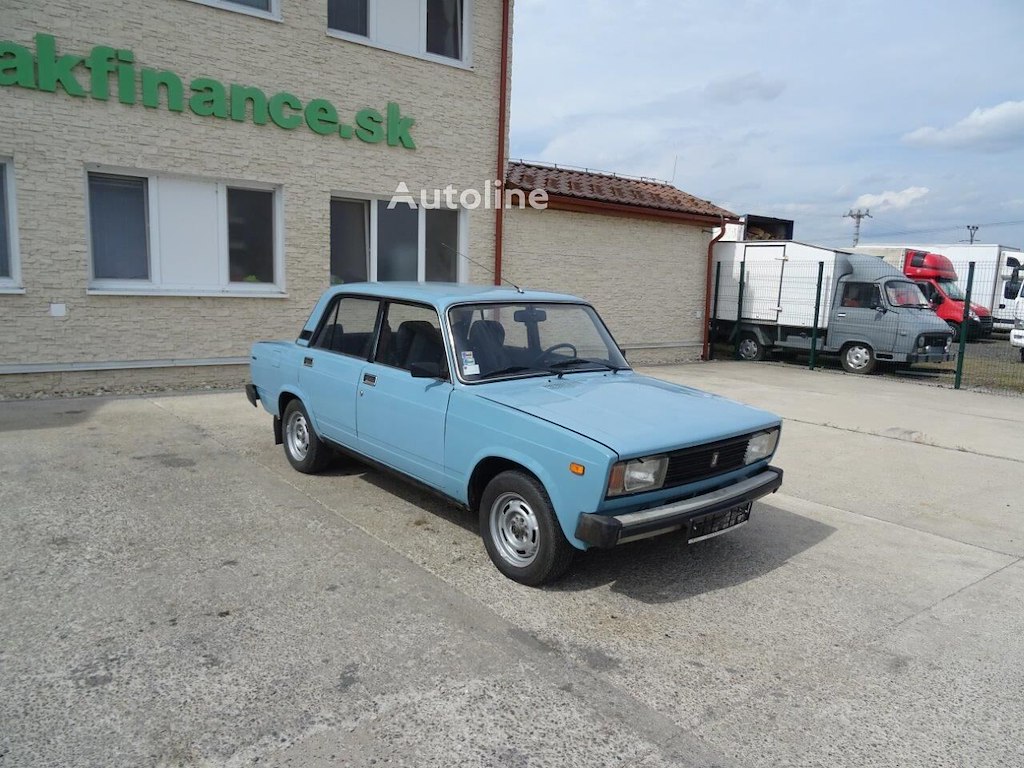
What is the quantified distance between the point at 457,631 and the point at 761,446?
218 cm

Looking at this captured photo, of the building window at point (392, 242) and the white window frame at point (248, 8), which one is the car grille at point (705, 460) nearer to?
the building window at point (392, 242)

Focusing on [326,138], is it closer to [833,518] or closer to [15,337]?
[15,337]

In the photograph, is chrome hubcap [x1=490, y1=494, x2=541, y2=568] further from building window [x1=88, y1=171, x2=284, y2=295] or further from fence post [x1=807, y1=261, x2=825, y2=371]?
fence post [x1=807, y1=261, x2=825, y2=371]

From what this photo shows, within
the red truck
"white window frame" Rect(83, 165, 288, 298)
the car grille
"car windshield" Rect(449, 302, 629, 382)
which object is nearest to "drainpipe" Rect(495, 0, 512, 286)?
"white window frame" Rect(83, 165, 288, 298)

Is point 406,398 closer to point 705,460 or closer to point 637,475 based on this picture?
point 637,475

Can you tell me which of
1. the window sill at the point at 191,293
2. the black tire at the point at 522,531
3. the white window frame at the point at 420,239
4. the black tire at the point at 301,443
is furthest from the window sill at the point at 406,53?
the black tire at the point at 522,531

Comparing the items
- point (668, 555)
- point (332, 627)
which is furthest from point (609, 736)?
point (668, 555)

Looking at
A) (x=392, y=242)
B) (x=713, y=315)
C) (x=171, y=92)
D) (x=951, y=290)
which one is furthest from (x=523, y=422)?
(x=951, y=290)

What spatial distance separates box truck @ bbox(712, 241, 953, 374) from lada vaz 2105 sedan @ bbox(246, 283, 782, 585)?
38.6ft

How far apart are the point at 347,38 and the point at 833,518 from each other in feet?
30.5

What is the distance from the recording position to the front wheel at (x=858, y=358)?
15344 millimetres

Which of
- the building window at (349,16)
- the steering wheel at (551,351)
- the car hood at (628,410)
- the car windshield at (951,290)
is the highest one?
the building window at (349,16)

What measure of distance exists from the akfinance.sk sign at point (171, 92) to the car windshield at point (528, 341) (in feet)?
22.1

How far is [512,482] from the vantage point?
4.09 metres
